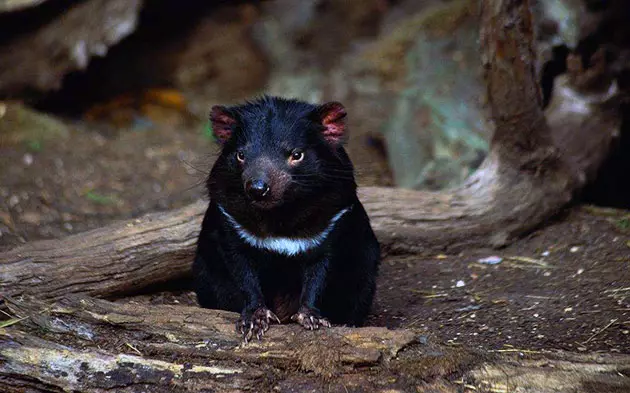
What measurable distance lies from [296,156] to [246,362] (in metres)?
0.87

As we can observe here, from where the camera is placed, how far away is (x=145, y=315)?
3084 millimetres

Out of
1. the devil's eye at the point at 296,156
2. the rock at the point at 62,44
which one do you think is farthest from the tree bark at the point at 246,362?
the rock at the point at 62,44

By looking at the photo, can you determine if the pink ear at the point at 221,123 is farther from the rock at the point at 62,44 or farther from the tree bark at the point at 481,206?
the rock at the point at 62,44

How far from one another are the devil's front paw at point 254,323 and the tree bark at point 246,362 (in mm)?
33

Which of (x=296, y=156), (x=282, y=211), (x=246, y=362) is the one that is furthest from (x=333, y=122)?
(x=246, y=362)

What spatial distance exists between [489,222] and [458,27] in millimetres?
3059

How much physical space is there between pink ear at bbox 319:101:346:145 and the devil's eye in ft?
0.60

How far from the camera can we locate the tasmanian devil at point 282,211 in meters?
3.27

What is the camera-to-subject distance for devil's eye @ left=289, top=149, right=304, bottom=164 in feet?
10.8

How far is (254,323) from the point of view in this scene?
3.05 m

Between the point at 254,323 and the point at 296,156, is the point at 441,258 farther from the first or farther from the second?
the point at 254,323

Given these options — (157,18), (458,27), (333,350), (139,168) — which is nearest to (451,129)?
(458,27)

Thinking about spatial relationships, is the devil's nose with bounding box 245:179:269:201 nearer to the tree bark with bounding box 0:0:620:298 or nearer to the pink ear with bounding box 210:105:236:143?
the pink ear with bounding box 210:105:236:143

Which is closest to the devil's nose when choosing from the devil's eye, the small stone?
the devil's eye
